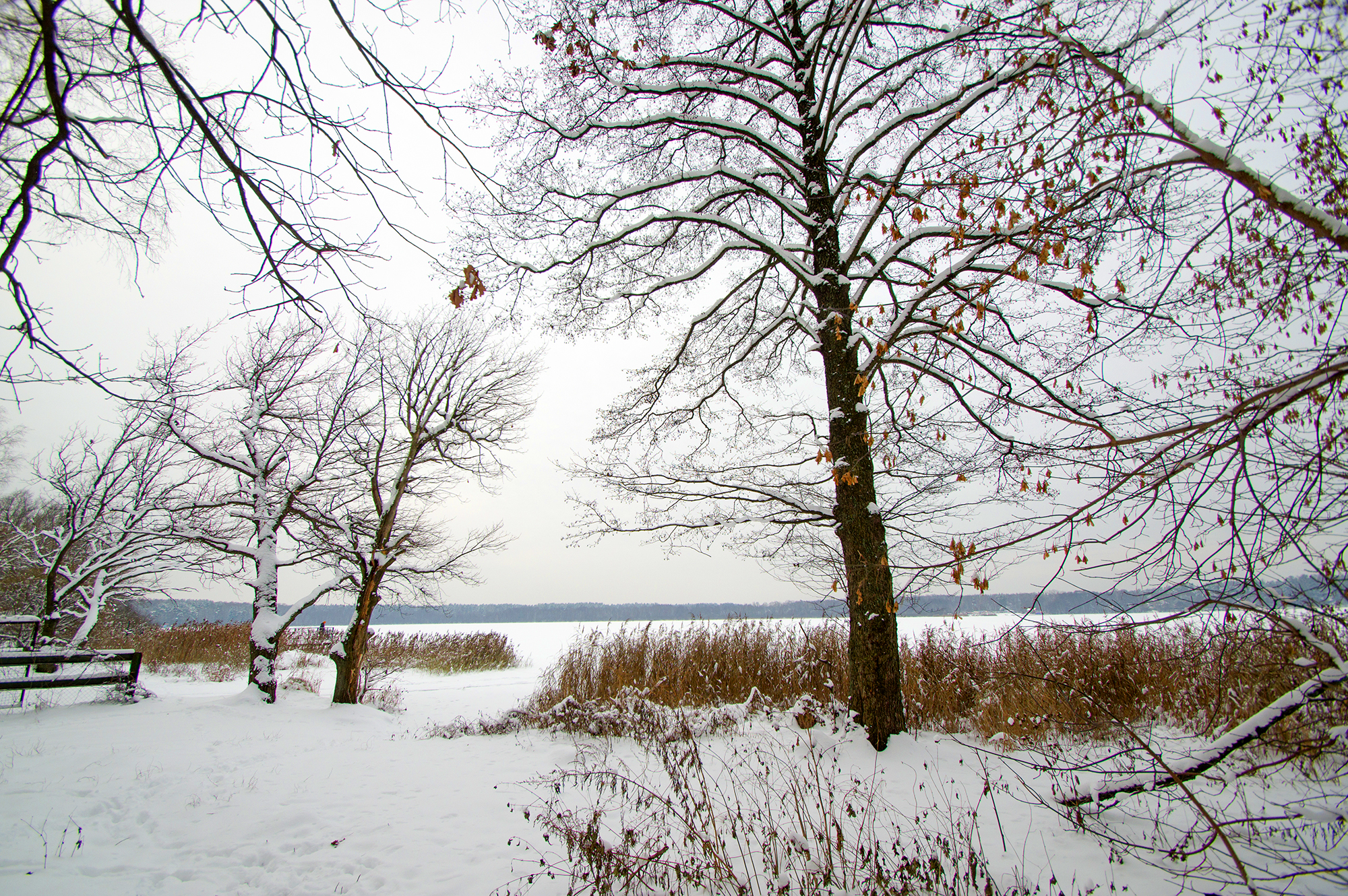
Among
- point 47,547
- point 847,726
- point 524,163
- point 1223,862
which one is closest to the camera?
point 1223,862

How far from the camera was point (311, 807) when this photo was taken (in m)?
4.55

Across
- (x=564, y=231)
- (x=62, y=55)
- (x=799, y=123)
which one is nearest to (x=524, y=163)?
(x=564, y=231)

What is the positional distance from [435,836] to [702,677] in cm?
649

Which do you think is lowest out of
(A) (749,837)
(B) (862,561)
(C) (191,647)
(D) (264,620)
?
(C) (191,647)

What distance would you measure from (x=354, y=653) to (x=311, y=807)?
600 cm

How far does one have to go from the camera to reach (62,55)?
1819 mm

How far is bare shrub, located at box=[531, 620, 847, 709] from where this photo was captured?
9.21m

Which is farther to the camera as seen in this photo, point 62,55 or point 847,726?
point 847,726

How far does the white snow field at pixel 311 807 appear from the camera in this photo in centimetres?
327

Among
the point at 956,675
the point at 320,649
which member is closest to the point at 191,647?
the point at 320,649

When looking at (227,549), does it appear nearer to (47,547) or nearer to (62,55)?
(47,547)

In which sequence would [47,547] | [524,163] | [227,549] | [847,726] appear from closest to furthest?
[847,726] → [524,163] → [227,549] → [47,547]

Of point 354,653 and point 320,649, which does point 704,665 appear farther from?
point 320,649

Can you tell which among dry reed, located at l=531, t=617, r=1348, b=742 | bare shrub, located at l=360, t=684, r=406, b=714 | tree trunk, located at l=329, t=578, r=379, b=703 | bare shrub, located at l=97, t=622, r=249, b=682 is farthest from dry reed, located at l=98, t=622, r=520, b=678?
dry reed, located at l=531, t=617, r=1348, b=742
